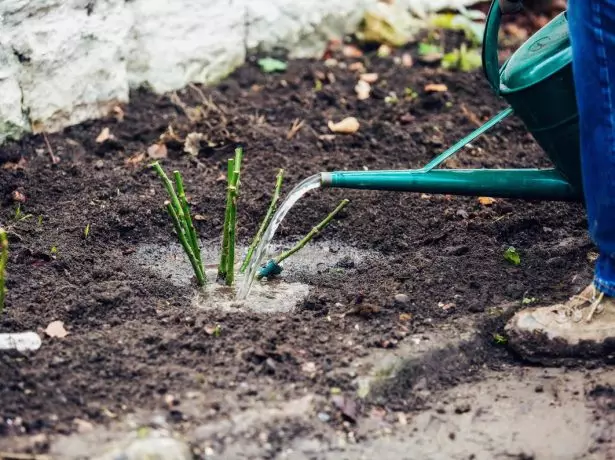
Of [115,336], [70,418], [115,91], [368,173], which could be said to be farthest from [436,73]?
[70,418]

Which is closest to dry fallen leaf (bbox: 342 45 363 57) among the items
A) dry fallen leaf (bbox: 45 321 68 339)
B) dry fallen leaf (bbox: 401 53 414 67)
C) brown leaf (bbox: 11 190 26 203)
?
dry fallen leaf (bbox: 401 53 414 67)

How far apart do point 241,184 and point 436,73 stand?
135 centimetres

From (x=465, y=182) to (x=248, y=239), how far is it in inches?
35.9

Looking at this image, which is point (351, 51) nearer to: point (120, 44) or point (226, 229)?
point (120, 44)

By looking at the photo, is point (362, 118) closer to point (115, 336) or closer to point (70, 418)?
point (115, 336)

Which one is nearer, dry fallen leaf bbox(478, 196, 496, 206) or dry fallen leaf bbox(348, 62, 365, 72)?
dry fallen leaf bbox(478, 196, 496, 206)

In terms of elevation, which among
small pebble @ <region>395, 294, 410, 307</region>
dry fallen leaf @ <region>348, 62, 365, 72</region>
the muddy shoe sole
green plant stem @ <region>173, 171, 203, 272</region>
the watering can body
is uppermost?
the watering can body

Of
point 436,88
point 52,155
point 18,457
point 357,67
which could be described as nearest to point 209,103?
point 52,155

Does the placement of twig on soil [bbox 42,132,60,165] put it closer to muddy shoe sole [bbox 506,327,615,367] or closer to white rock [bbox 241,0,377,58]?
white rock [bbox 241,0,377,58]

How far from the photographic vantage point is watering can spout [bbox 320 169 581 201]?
108 inches

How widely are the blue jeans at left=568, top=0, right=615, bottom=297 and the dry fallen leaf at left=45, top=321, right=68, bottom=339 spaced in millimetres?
1430

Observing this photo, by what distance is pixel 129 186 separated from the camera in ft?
11.7

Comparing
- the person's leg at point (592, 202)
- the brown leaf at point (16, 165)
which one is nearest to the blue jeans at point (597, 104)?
the person's leg at point (592, 202)

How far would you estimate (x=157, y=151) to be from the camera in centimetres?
381
